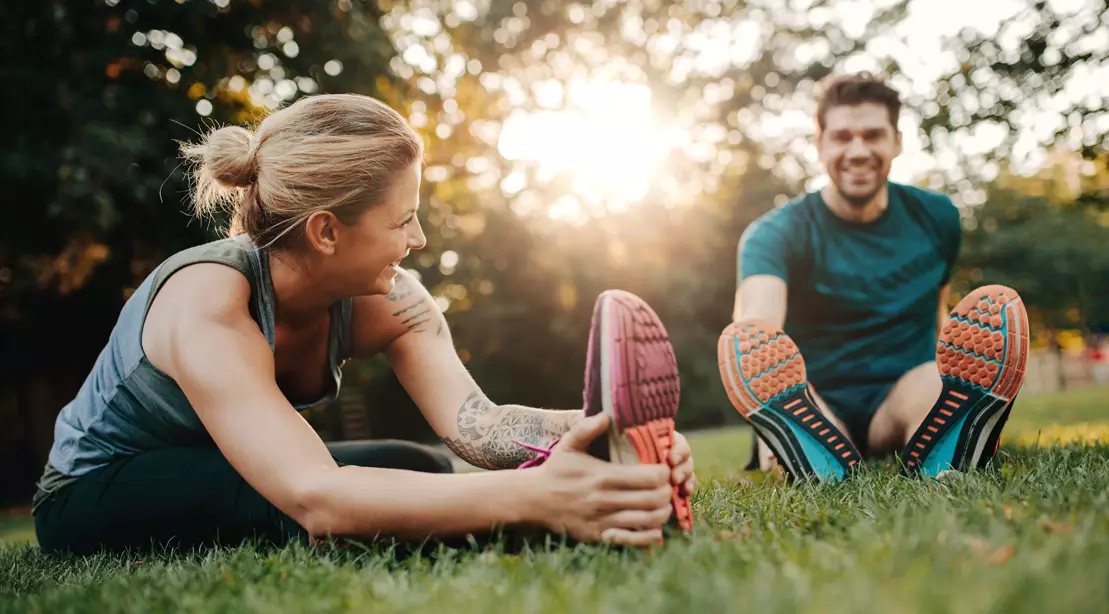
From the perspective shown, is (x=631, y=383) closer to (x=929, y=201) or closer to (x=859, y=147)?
(x=859, y=147)

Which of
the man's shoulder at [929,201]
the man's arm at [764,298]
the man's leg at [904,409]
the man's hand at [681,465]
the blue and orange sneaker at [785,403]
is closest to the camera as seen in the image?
the man's hand at [681,465]

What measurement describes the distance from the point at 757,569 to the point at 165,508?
1707 mm

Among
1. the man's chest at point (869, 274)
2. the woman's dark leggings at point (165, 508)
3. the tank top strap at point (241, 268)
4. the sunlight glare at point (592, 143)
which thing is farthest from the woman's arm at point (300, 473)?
the sunlight glare at point (592, 143)

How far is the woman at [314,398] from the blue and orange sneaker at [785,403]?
602mm

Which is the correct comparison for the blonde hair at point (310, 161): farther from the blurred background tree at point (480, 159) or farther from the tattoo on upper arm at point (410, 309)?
the blurred background tree at point (480, 159)

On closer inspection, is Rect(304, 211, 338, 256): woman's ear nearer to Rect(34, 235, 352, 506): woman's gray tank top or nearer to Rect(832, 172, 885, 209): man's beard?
Rect(34, 235, 352, 506): woman's gray tank top

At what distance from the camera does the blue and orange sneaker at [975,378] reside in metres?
2.42

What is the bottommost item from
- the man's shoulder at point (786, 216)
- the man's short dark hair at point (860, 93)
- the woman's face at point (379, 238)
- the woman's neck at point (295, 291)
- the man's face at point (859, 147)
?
the woman's neck at point (295, 291)

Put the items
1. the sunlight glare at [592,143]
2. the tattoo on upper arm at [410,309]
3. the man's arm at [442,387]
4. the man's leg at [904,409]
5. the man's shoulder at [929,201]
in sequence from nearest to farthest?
the man's arm at [442,387], the tattoo on upper arm at [410,309], the man's leg at [904,409], the man's shoulder at [929,201], the sunlight glare at [592,143]

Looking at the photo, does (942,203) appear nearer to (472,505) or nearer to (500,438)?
(500,438)

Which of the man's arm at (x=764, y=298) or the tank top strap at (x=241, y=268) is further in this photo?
the man's arm at (x=764, y=298)

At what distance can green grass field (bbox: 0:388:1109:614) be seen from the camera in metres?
1.11

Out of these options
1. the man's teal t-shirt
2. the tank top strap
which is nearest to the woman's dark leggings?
the tank top strap

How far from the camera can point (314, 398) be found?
2.73 m
